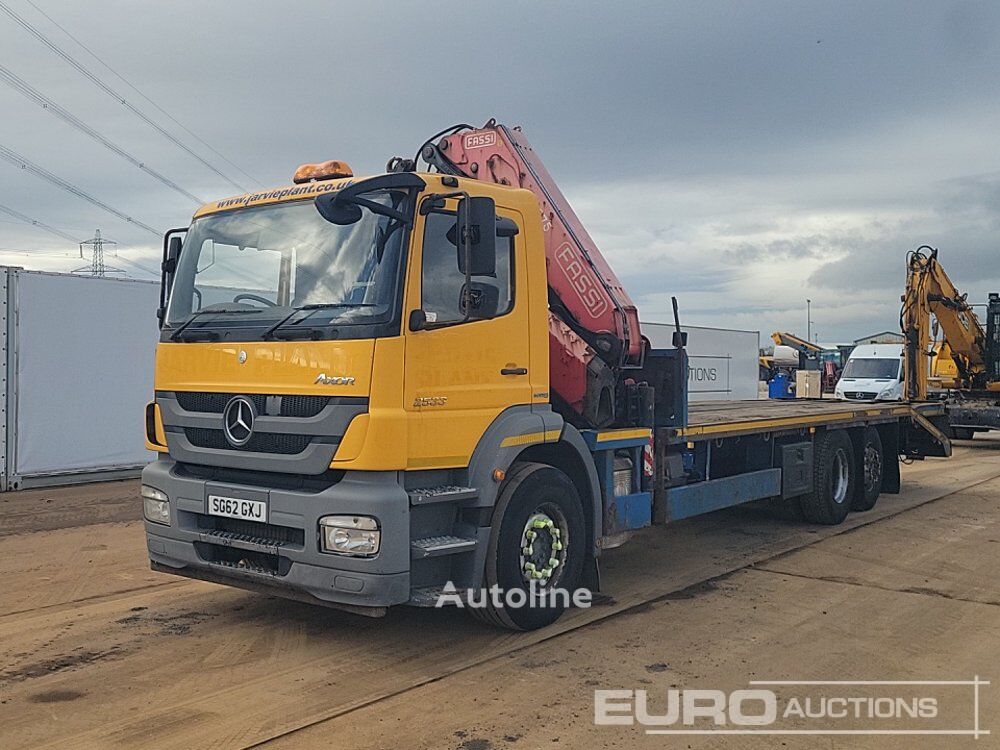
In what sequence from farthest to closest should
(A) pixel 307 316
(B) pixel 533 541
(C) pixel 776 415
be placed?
(C) pixel 776 415 → (B) pixel 533 541 → (A) pixel 307 316

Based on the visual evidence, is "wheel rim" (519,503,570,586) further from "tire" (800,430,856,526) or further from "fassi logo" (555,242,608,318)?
"tire" (800,430,856,526)

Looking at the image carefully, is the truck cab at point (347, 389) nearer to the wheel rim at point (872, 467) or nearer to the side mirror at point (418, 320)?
the side mirror at point (418, 320)

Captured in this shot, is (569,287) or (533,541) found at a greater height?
(569,287)

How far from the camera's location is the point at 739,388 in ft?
82.0

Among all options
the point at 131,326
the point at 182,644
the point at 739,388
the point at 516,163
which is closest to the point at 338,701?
the point at 182,644

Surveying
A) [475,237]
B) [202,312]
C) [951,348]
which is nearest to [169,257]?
[202,312]

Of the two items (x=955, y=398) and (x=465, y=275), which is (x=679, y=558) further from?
(x=955, y=398)

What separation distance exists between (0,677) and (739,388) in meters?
22.0

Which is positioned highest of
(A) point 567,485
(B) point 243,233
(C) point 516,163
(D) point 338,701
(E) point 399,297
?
(C) point 516,163

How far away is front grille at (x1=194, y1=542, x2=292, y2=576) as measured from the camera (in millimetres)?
5273

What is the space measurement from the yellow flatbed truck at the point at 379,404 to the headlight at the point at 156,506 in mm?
17

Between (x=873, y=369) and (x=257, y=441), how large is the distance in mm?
22329

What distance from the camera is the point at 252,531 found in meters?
5.44

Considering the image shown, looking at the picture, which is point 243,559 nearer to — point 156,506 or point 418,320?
point 156,506
